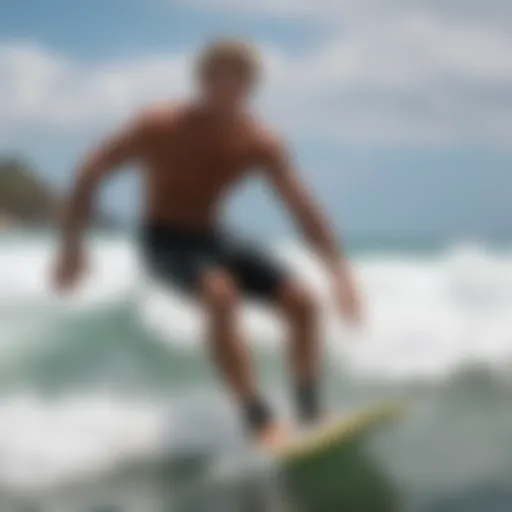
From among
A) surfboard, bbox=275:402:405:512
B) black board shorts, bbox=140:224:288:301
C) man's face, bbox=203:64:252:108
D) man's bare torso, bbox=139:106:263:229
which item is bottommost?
surfboard, bbox=275:402:405:512

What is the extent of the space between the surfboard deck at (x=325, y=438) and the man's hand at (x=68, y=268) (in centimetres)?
26

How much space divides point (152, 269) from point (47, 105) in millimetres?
197

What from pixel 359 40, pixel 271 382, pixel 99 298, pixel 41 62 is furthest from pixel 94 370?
pixel 359 40

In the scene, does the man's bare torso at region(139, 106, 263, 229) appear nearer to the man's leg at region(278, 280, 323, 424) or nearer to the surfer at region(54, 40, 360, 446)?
the surfer at region(54, 40, 360, 446)

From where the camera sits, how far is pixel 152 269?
117 cm

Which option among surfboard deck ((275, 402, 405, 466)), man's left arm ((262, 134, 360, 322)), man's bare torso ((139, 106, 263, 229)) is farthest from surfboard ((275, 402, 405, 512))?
man's bare torso ((139, 106, 263, 229))

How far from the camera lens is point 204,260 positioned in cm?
117

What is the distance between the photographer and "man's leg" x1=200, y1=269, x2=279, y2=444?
117 cm

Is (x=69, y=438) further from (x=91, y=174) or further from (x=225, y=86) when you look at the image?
(x=225, y=86)

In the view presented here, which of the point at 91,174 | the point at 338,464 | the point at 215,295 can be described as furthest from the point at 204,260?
the point at 338,464

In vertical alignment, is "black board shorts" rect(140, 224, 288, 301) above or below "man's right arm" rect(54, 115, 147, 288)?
below

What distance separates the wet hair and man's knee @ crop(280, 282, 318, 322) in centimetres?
20

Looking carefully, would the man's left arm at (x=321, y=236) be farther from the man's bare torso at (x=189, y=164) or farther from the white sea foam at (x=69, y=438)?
the white sea foam at (x=69, y=438)

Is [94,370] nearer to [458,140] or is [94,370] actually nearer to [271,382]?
[271,382]
